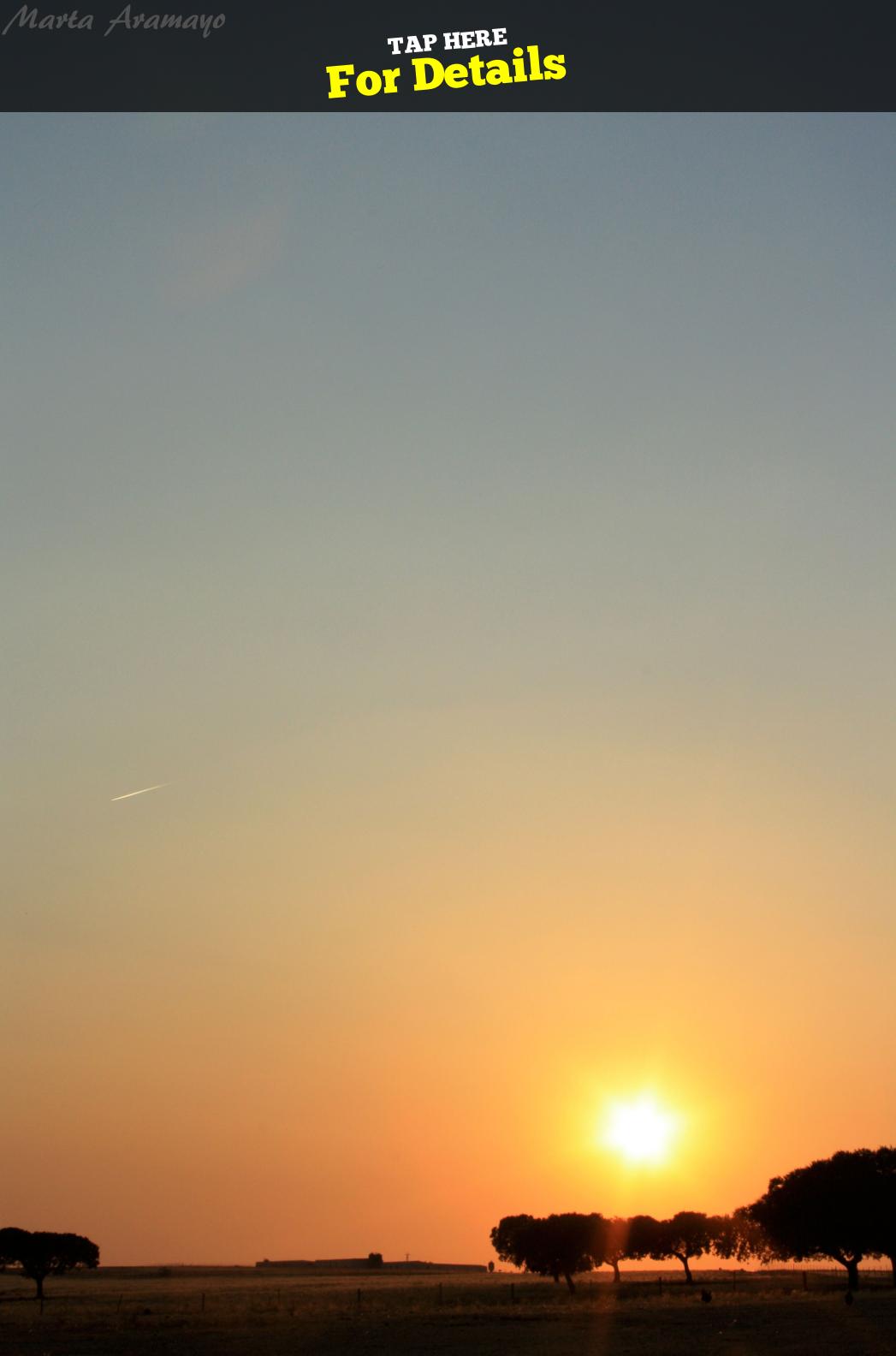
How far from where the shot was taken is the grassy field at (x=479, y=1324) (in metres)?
55.7

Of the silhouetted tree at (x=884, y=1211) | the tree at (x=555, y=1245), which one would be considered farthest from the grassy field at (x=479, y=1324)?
the tree at (x=555, y=1245)

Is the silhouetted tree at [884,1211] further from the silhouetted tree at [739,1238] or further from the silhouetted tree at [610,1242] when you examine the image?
the silhouetted tree at [610,1242]

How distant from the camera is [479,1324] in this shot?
7012 centimetres

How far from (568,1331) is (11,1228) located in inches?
2657

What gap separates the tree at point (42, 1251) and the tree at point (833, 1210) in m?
55.8

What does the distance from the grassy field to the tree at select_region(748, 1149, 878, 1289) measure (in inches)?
116

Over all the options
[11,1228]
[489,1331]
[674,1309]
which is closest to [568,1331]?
[489,1331]

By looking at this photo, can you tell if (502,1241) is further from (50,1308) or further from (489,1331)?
(489,1331)

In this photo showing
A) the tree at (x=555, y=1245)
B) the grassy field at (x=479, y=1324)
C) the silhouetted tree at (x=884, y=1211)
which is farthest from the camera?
the tree at (x=555, y=1245)

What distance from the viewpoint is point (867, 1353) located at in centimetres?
4831

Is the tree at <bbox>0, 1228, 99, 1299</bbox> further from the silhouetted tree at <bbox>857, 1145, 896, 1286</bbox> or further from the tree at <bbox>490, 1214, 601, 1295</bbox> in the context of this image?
the silhouetted tree at <bbox>857, 1145, 896, 1286</bbox>

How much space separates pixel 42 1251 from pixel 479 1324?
5741 cm

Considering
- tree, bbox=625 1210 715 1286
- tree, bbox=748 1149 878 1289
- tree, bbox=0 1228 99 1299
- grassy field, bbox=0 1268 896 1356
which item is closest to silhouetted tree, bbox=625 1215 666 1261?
tree, bbox=625 1210 715 1286

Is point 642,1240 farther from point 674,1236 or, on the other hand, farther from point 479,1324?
point 479,1324
